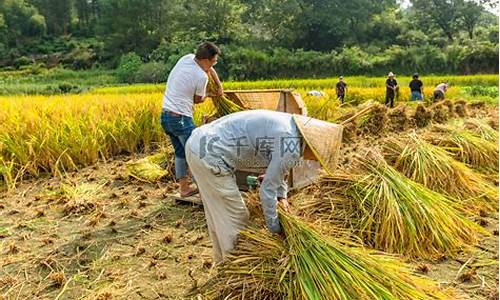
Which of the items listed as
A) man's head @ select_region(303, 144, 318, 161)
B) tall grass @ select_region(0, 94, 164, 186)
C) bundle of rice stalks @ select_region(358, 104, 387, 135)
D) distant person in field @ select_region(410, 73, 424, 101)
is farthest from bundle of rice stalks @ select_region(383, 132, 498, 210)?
distant person in field @ select_region(410, 73, 424, 101)

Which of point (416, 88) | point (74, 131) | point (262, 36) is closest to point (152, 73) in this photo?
point (262, 36)

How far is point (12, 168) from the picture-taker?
18.8 feet

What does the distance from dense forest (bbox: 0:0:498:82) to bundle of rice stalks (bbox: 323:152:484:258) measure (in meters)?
27.6

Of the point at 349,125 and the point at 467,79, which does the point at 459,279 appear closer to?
the point at 349,125

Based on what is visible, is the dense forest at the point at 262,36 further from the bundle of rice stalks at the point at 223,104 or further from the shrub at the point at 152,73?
the bundle of rice stalks at the point at 223,104

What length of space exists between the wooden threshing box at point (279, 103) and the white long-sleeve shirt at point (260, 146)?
208 cm

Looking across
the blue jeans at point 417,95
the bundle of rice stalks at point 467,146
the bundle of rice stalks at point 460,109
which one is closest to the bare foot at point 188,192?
the bundle of rice stalks at point 467,146

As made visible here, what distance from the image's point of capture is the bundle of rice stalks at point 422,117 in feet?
27.9

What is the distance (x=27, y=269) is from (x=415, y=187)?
9.41ft

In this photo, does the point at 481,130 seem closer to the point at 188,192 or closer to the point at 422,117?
the point at 422,117

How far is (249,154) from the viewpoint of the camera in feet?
8.91

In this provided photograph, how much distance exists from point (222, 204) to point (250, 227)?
0.67ft

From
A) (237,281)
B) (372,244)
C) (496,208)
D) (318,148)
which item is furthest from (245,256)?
(496,208)

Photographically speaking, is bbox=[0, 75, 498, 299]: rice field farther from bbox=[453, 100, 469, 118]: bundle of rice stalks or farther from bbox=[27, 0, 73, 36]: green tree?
bbox=[27, 0, 73, 36]: green tree
